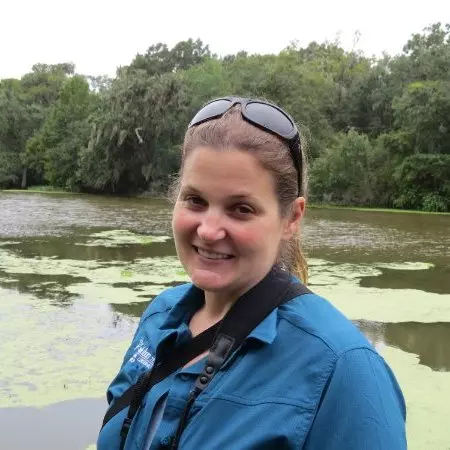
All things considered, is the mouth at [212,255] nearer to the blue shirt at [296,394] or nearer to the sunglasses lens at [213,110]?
the blue shirt at [296,394]

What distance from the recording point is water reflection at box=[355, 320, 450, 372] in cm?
534

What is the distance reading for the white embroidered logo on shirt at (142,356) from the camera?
1427 mm

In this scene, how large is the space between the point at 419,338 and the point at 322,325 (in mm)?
5164

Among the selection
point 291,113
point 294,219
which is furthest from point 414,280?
point 291,113

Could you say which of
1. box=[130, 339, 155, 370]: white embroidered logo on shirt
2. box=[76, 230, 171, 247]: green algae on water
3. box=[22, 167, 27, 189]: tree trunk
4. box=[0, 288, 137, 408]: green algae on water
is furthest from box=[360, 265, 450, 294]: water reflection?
box=[22, 167, 27, 189]: tree trunk

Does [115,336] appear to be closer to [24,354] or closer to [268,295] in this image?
[24,354]

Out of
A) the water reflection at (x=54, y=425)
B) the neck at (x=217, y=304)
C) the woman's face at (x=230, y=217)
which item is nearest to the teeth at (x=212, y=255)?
the woman's face at (x=230, y=217)

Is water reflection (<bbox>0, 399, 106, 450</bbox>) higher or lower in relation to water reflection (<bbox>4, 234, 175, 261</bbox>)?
higher

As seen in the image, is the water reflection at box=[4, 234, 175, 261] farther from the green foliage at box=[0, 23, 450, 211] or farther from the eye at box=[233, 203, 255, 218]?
the green foliage at box=[0, 23, 450, 211]

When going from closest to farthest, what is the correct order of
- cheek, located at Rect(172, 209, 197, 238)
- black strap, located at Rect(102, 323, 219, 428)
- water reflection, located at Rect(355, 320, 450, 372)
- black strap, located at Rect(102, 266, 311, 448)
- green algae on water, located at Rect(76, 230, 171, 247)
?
1. black strap, located at Rect(102, 266, 311, 448)
2. black strap, located at Rect(102, 323, 219, 428)
3. cheek, located at Rect(172, 209, 197, 238)
4. water reflection, located at Rect(355, 320, 450, 372)
5. green algae on water, located at Rect(76, 230, 171, 247)

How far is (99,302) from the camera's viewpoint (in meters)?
7.02

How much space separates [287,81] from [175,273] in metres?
28.7

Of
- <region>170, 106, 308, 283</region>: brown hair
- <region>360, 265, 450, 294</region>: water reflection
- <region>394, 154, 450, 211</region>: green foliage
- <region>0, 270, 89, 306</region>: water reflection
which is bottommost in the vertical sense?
<region>0, 270, 89, 306</region>: water reflection

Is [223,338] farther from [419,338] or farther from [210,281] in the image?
[419,338]
